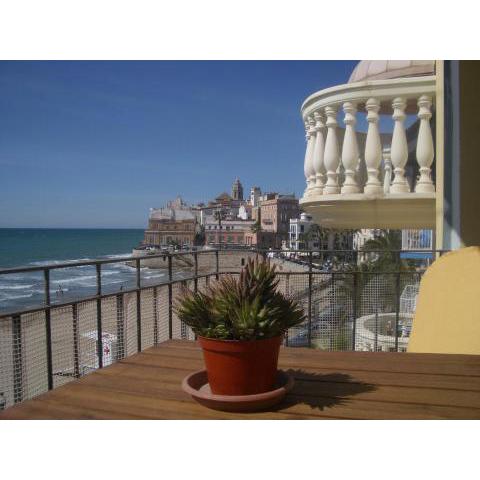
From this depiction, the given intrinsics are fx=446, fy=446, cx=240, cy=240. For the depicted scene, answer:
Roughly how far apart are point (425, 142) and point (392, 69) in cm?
192

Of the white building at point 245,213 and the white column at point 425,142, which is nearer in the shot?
the white column at point 425,142

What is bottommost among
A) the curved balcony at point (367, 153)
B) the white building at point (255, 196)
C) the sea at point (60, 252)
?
the sea at point (60, 252)

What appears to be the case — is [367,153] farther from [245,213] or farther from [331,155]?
[245,213]

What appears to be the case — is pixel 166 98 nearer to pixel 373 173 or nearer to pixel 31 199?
pixel 31 199

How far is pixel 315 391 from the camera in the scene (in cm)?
134

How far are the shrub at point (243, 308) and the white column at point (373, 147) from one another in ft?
9.85

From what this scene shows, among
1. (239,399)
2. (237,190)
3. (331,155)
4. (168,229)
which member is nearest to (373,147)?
(331,155)

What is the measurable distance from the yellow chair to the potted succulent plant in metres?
1.19

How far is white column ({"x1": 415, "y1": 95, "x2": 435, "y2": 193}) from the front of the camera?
3.89m

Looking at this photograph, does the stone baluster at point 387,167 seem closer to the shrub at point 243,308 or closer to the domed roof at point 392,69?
the domed roof at point 392,69

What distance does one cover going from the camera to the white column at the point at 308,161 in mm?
4391

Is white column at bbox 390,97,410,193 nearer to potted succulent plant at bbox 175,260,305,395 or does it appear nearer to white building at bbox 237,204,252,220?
potted succulent plant at bbox 175,260,305,395

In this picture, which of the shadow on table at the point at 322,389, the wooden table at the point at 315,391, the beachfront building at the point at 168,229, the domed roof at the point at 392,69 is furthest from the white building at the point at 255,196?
the shadow on table at the point at 322,389

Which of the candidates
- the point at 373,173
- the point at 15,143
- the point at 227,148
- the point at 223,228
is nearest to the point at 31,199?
the point at 15,143
